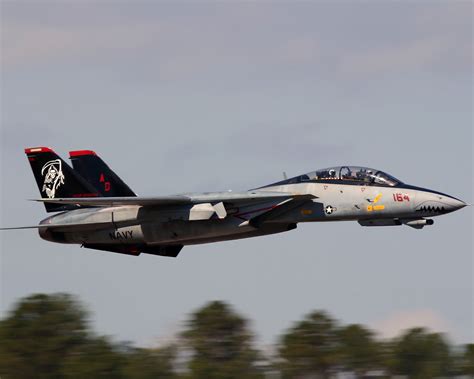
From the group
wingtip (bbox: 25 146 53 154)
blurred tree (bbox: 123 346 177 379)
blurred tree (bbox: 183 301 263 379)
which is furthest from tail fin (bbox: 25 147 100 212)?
blurred tree (bbox: 183 301 263 379)

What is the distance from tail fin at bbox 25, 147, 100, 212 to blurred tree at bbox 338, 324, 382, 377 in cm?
2359

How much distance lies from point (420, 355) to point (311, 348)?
7.99 metres

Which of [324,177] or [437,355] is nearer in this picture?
[324,177]

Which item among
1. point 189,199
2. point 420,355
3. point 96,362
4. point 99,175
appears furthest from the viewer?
point 420,355

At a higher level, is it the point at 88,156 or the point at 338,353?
the point at 88,156

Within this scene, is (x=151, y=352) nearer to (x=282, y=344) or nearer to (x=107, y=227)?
(x=282, y=344)

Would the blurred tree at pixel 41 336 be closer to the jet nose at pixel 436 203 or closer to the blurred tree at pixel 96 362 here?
the blurred tree at pixel 96 362

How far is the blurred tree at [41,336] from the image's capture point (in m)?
56.1

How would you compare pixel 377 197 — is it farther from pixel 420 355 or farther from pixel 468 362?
pixel 420 355

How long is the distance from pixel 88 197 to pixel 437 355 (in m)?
29.5

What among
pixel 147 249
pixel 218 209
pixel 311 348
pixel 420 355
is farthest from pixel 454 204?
pixel 420 355

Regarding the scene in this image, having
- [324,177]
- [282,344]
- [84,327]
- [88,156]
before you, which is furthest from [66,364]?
[324,177]

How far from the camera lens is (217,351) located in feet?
177

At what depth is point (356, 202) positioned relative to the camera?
30.8 metres
